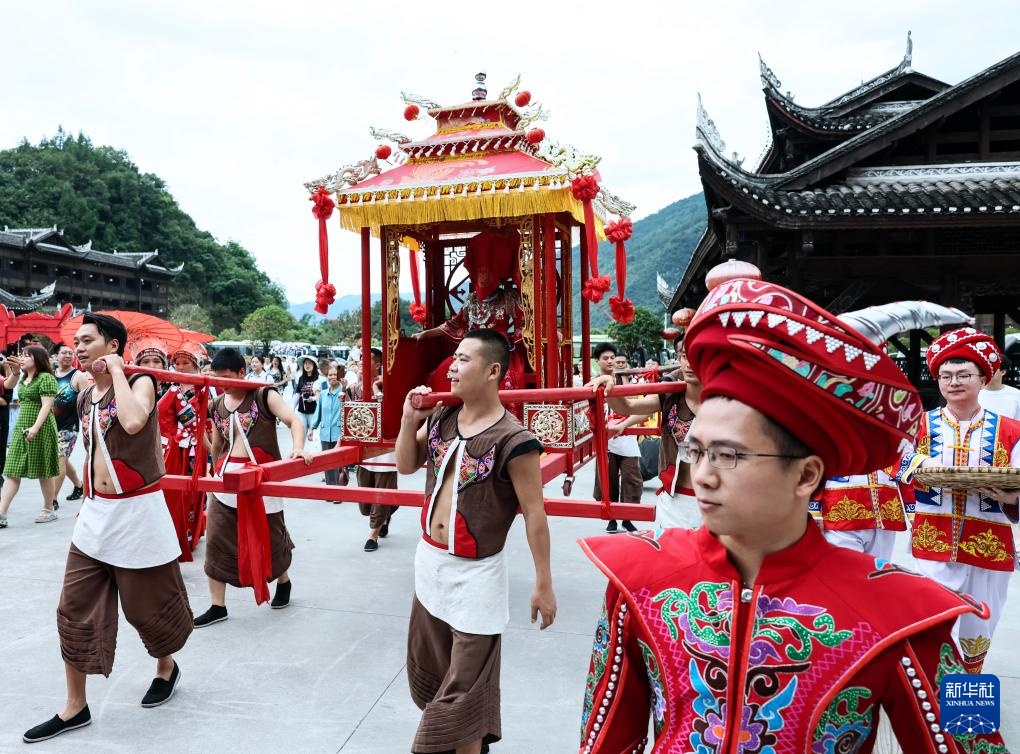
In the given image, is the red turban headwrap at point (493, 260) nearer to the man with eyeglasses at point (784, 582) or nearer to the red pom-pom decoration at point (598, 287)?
the red pom-pom decoration at point (598, 287)

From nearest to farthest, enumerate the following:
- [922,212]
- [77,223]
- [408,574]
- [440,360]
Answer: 1. [408,574]
2. [440,360]
3. [922,212]
4. [77,223]

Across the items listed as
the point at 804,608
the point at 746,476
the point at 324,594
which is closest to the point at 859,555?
the point at 804,608

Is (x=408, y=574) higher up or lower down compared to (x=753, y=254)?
lower down

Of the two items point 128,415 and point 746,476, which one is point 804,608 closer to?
point 746,476

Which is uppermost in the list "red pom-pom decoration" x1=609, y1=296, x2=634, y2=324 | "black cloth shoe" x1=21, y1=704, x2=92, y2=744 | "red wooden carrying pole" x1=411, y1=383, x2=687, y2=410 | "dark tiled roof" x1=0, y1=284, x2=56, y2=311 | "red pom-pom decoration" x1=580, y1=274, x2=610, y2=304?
"dark tiled roof" x1=0, y1=284, x2=56, y2=311

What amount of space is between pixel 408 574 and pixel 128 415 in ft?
8.87

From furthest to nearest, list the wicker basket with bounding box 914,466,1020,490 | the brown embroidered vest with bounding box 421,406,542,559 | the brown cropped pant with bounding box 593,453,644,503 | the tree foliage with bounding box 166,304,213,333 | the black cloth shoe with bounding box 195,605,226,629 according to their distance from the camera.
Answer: the tree foliage with bounding box 166,304,213,333 < the brown cropped pant with bounding box 593,453,644,503 < the black cloth shoe with bounding box 195,605,226,629 < the wicker basket with bounding box 914,466,1020,490 < the brown embroidered vest with bounding box 421,406,542,559

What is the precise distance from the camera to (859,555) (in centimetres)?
111

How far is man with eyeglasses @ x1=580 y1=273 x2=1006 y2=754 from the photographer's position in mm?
991

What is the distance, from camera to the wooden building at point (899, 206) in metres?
7.67

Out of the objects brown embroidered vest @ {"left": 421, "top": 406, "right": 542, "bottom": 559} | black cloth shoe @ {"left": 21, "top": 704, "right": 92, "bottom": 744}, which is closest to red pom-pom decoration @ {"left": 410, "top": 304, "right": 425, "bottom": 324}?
brown embroidered vest @ {"left": 421, "top": 406, "right": 542, "bottom": 559}

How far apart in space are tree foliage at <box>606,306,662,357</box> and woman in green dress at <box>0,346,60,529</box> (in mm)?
26861

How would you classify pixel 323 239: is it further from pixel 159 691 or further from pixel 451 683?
pixel 451 683

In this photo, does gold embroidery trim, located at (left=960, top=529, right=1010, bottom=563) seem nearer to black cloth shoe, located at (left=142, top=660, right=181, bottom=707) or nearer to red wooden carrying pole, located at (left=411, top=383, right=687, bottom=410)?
red wooden carrying pole, located at (left=411, top=383, right=687, bottom=410)
